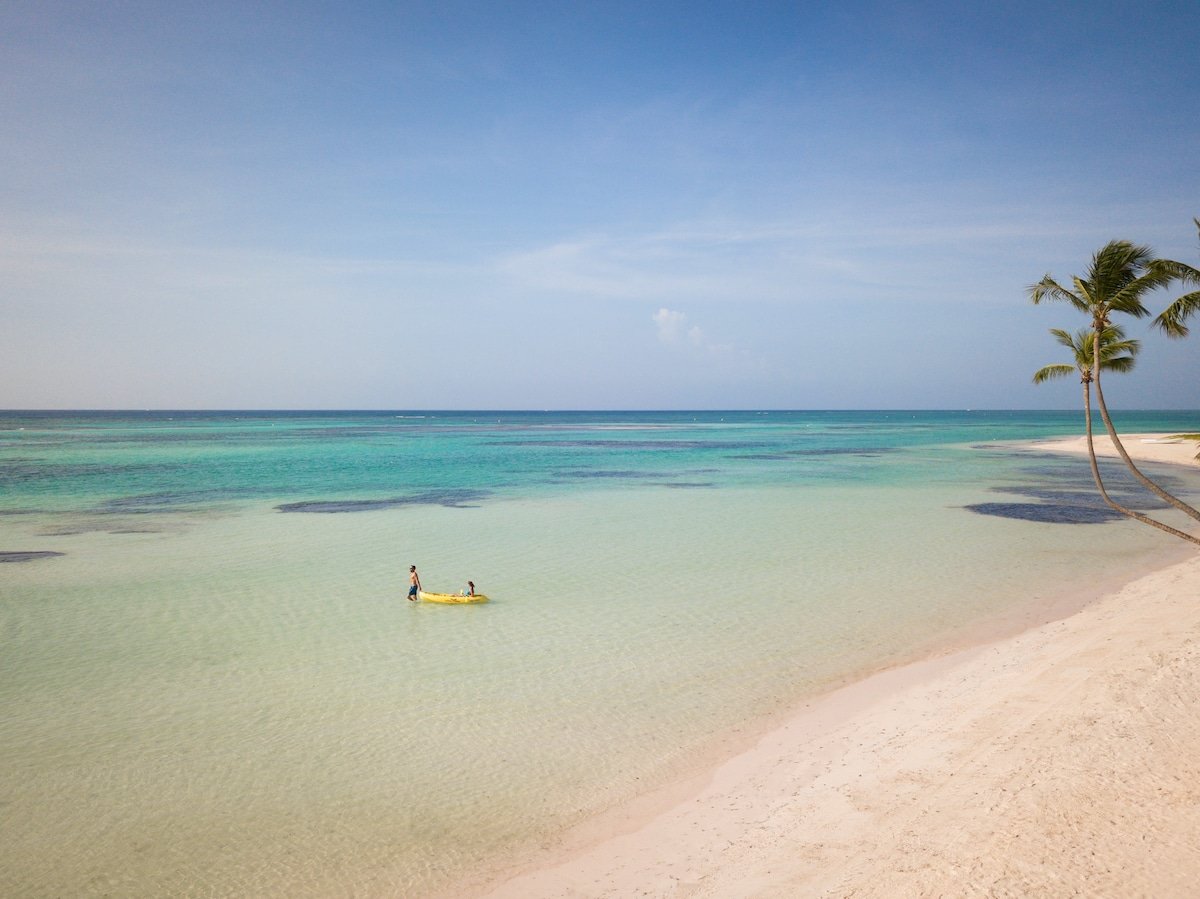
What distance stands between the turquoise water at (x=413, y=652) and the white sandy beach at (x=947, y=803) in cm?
89

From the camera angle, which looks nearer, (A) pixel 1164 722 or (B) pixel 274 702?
(A) pixel 1164 722

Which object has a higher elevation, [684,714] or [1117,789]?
[1117,789]

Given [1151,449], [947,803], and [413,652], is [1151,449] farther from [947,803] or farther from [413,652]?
[413,652]

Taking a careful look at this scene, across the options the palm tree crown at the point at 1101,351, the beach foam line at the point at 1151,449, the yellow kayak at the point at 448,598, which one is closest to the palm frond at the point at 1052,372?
the palm tree crown at the point at 1101,351

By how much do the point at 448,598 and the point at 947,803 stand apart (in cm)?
1199

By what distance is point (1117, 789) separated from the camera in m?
7.27

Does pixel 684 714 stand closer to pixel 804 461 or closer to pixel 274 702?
pixel 274 702

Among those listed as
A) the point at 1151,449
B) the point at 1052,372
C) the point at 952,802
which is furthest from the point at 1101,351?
the point at 1151,449

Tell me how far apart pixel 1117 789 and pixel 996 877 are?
7.47 ft

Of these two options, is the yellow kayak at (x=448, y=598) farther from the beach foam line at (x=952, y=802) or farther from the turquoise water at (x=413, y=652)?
the beach foam line at (x=952, y=802)

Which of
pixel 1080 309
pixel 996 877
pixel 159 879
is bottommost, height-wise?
pixel 159 879

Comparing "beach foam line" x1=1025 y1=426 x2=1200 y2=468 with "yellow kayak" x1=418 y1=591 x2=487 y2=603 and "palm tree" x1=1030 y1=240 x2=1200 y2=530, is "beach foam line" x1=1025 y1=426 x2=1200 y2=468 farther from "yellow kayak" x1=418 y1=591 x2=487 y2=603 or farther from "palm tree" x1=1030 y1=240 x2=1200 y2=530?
"yellow kayak" x1=418 y1=591 x2=487 y2=603

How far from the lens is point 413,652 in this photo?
1380 centimetres

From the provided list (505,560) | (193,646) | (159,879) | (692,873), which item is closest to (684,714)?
(692,873)
